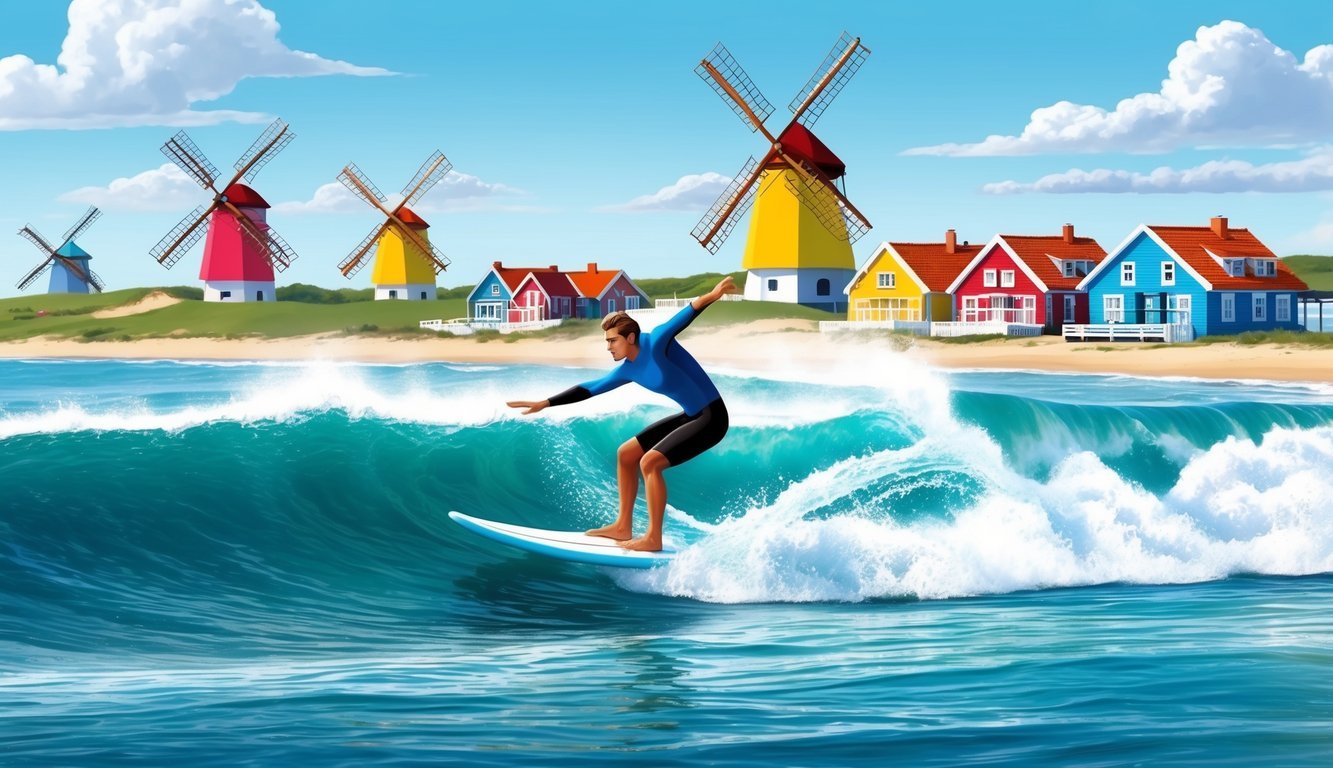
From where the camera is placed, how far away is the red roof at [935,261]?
61.7 meters

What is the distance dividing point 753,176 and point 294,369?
2119cm

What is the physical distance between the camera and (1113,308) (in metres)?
55.8

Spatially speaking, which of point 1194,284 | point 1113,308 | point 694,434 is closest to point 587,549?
point 694,434

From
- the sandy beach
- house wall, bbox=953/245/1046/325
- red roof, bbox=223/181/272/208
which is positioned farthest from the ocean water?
red roof, bbox=223/181/272/208

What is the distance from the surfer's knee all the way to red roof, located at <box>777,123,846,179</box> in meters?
53.9

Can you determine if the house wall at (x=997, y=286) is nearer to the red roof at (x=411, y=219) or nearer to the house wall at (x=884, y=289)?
the house wall at (x=884, y=289)

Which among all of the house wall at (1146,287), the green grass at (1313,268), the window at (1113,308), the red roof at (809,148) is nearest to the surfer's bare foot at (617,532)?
the house wall at (1146,287)

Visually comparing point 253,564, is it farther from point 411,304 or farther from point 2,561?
point 411,304

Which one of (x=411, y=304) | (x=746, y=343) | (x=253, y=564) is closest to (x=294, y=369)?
(x=746, y=343)

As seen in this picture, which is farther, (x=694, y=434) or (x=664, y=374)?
(x=694, y=434)

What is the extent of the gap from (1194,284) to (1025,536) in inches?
1749

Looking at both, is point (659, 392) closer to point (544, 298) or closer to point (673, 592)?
point (673, 592)

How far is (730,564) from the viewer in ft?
36.8

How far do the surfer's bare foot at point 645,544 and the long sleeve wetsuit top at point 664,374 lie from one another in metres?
1.17
